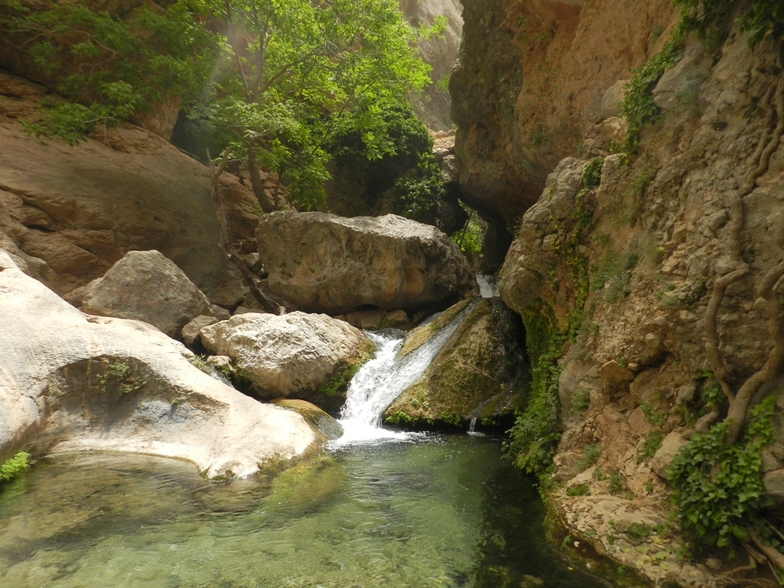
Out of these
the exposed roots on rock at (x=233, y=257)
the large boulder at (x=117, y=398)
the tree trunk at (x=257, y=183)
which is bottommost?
the large boulder at (x=117, y=398)

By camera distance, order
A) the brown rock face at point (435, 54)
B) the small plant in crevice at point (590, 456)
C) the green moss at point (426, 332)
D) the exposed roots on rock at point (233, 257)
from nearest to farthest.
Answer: the small plant in crevice at point (590, 456) < the green moss at point (426, 332) < the exposed roots on rock at point (233, 257) < the brown rock face at point (435, 54)

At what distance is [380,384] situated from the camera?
12.2 metres

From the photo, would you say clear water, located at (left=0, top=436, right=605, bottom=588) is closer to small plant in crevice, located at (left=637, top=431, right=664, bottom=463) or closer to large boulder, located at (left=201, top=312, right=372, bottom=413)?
small plant in crevice, located at (left=637, top=431, right=664, bottom=463)

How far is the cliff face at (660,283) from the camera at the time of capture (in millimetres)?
4719

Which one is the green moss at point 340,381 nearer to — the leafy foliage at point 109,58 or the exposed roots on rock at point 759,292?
the exposed roots on rock at point 759,292

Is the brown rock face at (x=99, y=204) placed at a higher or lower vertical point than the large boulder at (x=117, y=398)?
higher

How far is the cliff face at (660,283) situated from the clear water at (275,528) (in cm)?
100

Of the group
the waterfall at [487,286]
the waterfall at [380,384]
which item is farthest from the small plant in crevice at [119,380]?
the waterfall at [487,286]

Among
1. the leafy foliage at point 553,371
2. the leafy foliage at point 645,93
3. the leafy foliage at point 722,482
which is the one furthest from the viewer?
the leafy foliage at point 553,371

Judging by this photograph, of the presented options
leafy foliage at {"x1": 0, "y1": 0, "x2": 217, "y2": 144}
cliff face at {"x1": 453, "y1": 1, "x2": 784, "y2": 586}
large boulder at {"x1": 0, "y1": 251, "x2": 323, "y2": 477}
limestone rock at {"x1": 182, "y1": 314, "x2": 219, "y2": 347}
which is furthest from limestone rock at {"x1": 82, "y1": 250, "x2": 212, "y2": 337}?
cliff face at {"x1": 453, "y1": 1, "x2": 784, "y2": 586}

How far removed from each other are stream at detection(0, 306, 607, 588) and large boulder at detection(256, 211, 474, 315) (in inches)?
323

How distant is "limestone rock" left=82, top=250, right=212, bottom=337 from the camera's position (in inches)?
470

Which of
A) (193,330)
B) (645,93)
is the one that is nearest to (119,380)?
(193,330)

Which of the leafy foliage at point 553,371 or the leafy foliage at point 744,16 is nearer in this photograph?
the leafy foliage at point 744,16
